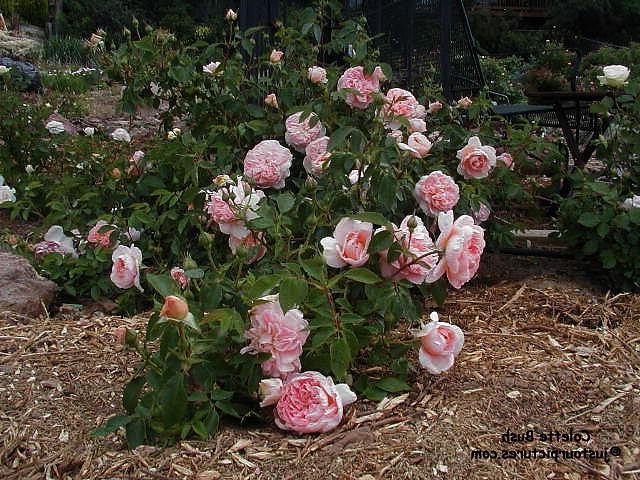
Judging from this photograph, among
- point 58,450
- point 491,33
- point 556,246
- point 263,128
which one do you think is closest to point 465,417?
point 58,450

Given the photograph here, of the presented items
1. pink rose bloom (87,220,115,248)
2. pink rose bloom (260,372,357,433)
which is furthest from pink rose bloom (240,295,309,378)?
pink rose bloom (87,220,115,248)

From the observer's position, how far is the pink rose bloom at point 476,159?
Answer: 233cm

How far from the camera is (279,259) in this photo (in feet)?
5.76

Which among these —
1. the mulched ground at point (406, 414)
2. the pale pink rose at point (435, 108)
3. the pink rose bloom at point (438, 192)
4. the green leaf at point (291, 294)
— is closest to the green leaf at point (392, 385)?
the mulched ground at point (406, 414)

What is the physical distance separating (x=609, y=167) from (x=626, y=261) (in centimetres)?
39

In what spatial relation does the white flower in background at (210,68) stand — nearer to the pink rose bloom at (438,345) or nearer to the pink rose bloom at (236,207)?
the pink rose bloom at (236,207)

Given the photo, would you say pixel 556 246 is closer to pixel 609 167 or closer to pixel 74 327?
pixel 609 167

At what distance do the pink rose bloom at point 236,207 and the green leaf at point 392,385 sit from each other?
0.48m

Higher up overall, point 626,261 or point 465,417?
point 465,417

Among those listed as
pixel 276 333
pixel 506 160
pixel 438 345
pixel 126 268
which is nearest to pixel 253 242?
pixel 126 268

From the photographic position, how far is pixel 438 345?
1.61 metres

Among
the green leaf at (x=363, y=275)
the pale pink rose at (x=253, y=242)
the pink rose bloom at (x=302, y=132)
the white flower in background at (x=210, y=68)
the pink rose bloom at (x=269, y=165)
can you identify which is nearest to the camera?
the green leaf at (x=363, y=275)

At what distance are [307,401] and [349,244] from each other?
330 mm

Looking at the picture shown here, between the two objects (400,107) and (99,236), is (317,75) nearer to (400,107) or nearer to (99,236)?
(400,107)
